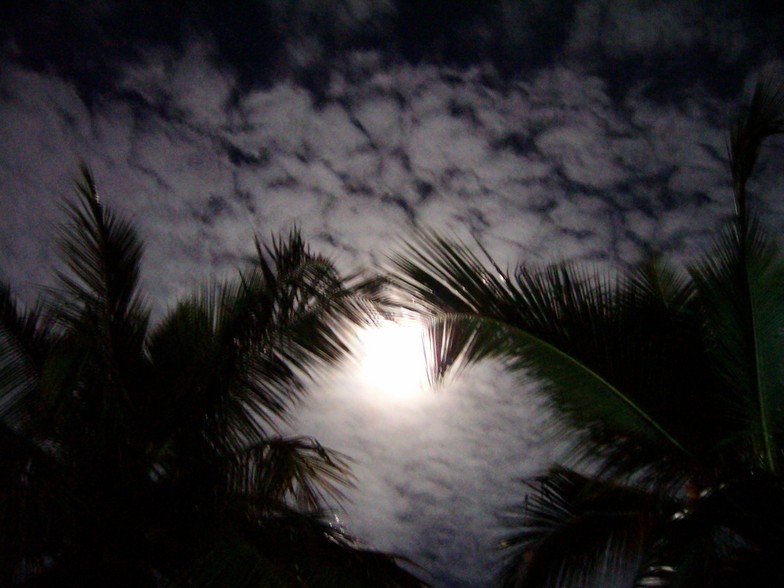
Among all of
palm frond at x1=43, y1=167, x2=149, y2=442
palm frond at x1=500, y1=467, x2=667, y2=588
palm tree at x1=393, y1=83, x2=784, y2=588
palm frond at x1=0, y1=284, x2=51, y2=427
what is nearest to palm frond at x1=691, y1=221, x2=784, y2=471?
palm tree at x1=393, y1=83, x2=784, y2=588

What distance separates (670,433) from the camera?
4.17m

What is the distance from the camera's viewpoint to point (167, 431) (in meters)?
4.75

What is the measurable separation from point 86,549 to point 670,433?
445 centimetres

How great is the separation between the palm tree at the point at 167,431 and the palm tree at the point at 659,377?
1.37m

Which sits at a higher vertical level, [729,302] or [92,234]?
[729,302]

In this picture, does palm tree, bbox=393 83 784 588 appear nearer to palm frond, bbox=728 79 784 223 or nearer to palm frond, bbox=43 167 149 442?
palm frond, bbox=728 79 784 223

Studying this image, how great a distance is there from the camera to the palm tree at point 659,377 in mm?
3559

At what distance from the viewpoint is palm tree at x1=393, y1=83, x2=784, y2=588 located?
356cm

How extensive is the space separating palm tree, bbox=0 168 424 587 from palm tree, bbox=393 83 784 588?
1.37 m

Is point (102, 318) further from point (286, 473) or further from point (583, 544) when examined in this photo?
point (583, 544)

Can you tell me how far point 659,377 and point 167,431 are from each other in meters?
3.92

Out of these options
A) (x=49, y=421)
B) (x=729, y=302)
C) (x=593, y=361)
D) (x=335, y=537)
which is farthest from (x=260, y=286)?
(x=729, y=302)

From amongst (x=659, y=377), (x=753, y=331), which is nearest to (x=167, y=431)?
(x=659, y=377)

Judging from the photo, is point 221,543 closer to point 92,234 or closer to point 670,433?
point 92,234
